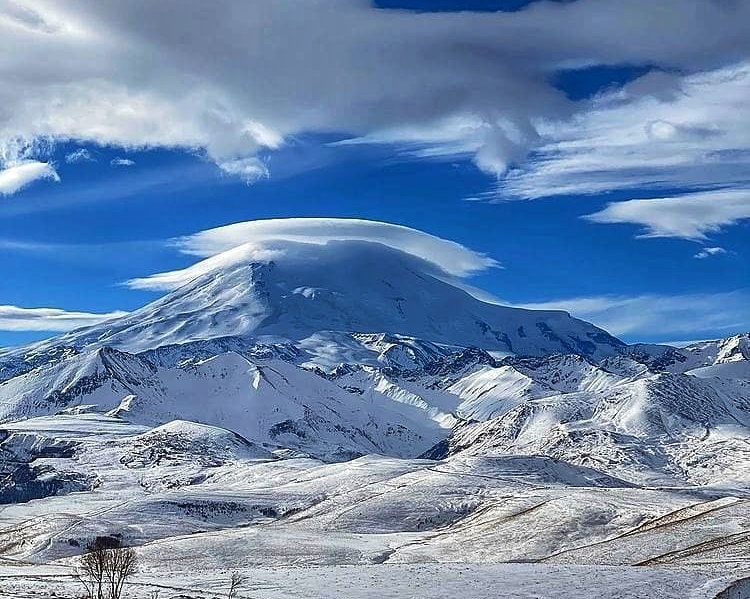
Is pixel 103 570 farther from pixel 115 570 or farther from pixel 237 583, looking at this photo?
pixel 237 583

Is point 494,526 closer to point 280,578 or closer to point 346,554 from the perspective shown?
point 346,554

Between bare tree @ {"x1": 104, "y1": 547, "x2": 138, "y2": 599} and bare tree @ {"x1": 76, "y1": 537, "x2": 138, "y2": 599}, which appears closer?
bare tree @ {"x1": 76, "y1": 537, "x2": 138, "y2": 599}

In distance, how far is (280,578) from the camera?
67.4 meters

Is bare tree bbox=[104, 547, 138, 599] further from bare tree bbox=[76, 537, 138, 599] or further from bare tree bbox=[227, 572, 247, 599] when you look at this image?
bare tree bbox=[227, 572, 247, 599]

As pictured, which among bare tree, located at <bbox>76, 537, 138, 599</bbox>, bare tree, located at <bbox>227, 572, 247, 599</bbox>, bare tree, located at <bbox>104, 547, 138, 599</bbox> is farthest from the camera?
bare tree, located at <bbox>227, 572, 247, 599</bbox>

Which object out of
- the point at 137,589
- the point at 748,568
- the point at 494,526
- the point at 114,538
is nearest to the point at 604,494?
A: the point at 494,526

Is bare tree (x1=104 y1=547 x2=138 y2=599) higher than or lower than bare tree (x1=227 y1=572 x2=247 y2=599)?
higher

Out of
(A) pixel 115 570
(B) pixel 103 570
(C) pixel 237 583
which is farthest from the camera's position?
(B) pixel 103 570

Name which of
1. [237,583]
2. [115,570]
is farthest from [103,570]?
[237,583]

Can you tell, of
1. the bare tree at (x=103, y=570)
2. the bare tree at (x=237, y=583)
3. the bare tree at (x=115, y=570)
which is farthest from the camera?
the bare tree at (x=237, y=583)

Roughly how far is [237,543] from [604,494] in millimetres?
65965

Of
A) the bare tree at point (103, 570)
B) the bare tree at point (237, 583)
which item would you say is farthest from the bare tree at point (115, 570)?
the bare tree at point (237, 583)

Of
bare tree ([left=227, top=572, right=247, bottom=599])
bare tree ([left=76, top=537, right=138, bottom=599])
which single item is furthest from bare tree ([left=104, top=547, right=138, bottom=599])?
bare tree ([left=227, top=572, right=247, bottom=599])

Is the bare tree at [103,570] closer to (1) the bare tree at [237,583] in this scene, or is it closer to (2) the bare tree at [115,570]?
(2) the bare tree at [115,570]
